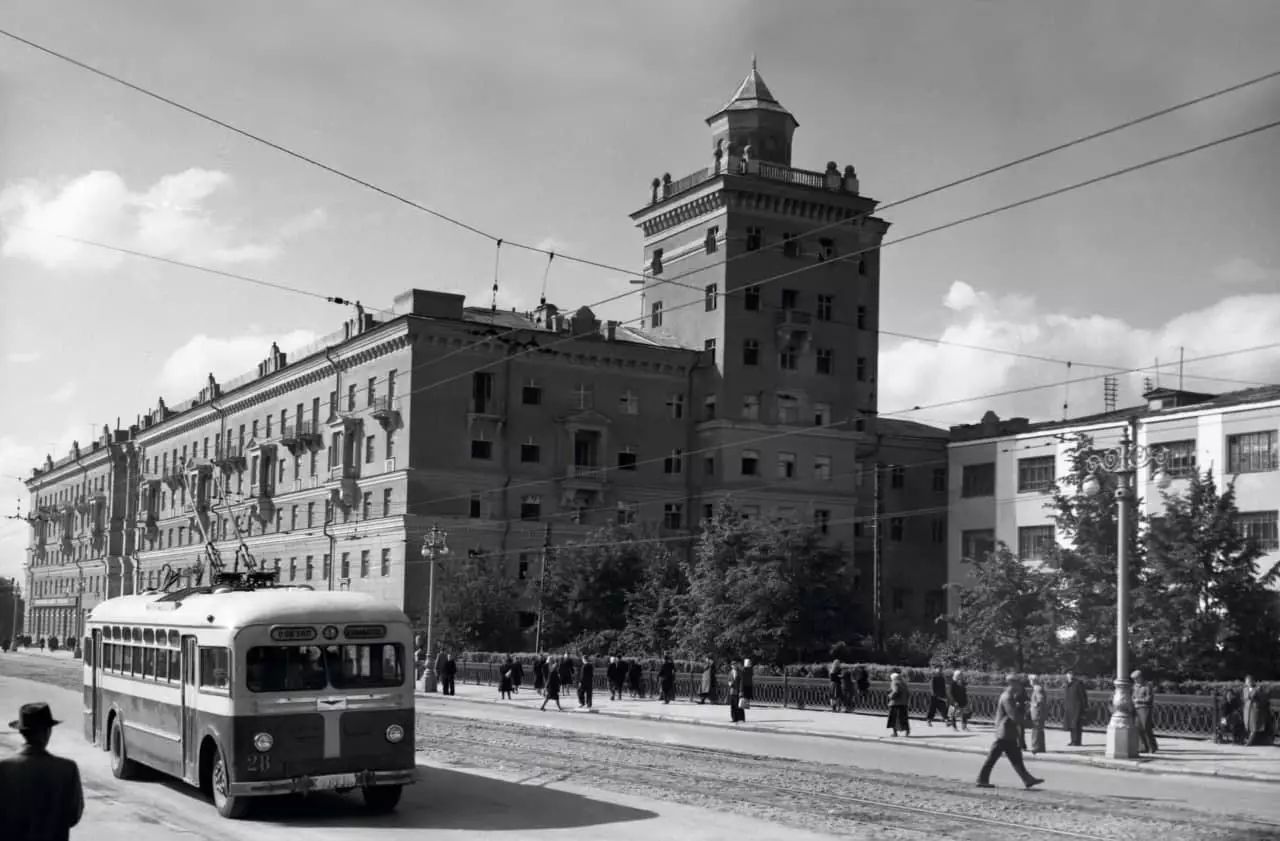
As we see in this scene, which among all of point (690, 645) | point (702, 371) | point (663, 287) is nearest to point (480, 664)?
point (690, 645)

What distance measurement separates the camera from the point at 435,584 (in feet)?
202

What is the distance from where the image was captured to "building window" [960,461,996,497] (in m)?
67.1

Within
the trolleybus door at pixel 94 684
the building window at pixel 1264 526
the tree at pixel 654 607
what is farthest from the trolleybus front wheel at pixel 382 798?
the building window at pixel 1264 526

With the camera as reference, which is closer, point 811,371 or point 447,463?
point 447,463

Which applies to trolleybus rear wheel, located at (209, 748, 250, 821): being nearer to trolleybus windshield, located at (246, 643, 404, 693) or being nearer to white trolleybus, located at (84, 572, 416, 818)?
white trolleybus, located at (84, 572, 416, 818)

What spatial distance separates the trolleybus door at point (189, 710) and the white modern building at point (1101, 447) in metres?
31.3

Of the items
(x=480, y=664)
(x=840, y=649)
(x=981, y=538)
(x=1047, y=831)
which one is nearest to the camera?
(x=1047, y=831)

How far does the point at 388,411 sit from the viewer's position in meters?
65.2

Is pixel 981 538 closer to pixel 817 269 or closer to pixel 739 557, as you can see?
pixel 817 269

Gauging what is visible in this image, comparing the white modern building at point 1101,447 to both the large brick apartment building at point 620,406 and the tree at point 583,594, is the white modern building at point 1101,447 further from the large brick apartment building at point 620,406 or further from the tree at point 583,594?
the tree at point 583,594

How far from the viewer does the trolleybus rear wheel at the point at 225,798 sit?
15172mm

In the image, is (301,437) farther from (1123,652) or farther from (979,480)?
(1123,652)

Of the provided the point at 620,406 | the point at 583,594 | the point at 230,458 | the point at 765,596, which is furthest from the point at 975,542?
the point at 230,458

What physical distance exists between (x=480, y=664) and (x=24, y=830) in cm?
4832
